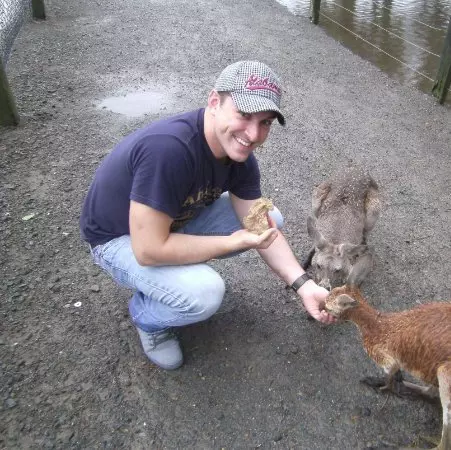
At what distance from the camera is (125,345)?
2.60 m

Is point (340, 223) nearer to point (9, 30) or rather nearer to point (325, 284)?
point (325, 284)

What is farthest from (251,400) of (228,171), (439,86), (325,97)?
(439,86)

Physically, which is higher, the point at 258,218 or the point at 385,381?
the point at 258,218

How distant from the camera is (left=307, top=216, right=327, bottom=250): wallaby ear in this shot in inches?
126

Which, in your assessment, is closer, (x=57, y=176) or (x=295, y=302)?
(x=295, y=302)

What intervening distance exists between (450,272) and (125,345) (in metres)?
2.27

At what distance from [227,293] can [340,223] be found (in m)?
1.06

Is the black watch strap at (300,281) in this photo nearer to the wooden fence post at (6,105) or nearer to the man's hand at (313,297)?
the man's hand at (313,297)

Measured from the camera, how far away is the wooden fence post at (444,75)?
5.39 m

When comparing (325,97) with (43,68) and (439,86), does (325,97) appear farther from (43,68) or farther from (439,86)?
(43,68)

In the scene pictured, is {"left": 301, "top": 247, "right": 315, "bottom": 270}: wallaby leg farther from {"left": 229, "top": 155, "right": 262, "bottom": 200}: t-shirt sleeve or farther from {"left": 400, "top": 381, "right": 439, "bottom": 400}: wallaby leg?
{"left": 400, "top": 381, "right": 439, "bottom": 400}: wallaby leg

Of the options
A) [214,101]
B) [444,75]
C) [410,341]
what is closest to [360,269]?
[410,341]

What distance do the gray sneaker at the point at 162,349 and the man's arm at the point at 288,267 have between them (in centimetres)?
69

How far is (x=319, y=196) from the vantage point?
3.69m
